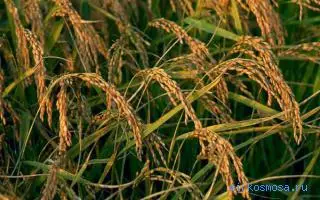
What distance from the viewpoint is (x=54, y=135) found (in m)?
2.22

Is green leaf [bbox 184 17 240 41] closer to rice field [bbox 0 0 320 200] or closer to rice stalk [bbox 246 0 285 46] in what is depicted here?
rice field [bbox 0 0 320 200]

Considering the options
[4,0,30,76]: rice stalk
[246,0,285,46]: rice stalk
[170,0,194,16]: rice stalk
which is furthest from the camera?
[170,0,194,16]: rice stalk

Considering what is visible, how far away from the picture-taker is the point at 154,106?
2.31 meters

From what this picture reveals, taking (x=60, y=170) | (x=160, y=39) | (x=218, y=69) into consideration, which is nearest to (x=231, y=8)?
(x=160, y=39)

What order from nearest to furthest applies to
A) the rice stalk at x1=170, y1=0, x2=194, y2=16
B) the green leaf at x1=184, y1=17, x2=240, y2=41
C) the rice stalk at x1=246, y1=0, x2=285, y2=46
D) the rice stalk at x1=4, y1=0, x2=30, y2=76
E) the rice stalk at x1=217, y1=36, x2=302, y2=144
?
the rice stalk at x1=217, y1=36, x2=302, y2=144 → the rice stalk at x1=4, y1=0, x2=30, y2=76 → the rice stalk at x1=246, y1=0, x2=285, y2=46 → the green leaf at x1=184, y1=17, x2=240, y2=41 → the rice stalk at x1=170, y1=0, x2=194, y2=16

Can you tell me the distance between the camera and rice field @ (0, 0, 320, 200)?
1866mm

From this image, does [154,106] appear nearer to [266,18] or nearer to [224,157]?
[266,18]

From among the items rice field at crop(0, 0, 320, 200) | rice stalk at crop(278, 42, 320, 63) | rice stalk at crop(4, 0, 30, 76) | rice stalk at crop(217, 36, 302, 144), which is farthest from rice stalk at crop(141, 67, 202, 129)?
rice stalk at crop(278, 42, 320, 63)

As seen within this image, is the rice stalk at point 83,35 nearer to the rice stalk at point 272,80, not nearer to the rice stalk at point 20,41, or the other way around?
the rice stalk at point 20,41

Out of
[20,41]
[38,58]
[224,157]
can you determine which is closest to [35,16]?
[20,41]

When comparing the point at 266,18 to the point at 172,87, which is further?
the point at 266,18

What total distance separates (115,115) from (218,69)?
0.29 meters

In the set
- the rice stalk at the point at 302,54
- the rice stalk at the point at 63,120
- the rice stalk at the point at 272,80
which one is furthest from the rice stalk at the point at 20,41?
the rice stalk at the point at 302,54

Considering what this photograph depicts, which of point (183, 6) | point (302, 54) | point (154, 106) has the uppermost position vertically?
point (183, 6)
